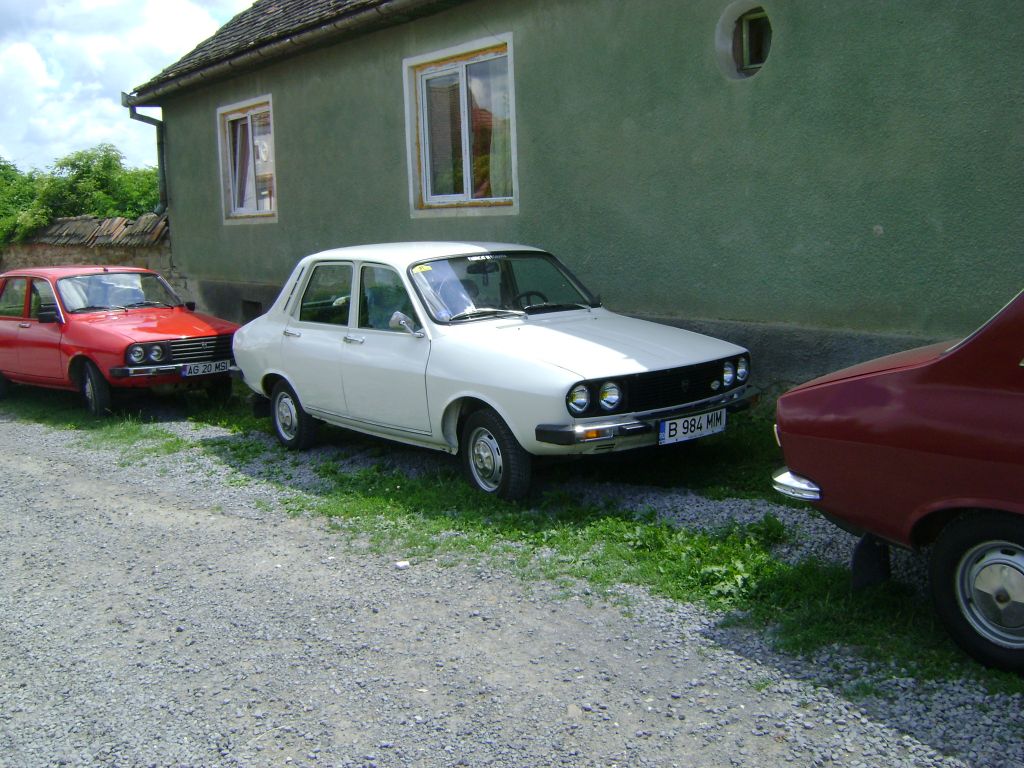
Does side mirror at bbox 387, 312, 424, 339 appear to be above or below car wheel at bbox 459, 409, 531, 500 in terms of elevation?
above

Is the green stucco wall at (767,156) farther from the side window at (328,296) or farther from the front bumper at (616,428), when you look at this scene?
the side window at (328,296)

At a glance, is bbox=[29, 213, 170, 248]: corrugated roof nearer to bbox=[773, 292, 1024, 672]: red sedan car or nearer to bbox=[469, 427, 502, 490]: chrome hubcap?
bbox=[469, 427, 502, 490]: chrome hubcap

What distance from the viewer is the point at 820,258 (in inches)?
300

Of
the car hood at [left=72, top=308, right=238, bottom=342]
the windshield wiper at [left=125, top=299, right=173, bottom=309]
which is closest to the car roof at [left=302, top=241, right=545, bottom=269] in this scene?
the car hood at [left=72, top=308, right=238, bottom=342]

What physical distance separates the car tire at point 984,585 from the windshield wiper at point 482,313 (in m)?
3.60

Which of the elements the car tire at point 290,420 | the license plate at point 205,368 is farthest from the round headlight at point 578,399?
the license plate at point 205,368

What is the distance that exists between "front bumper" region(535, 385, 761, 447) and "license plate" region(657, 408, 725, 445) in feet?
0.09

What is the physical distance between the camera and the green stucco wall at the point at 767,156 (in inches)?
265

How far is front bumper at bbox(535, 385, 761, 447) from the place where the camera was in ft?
18.7

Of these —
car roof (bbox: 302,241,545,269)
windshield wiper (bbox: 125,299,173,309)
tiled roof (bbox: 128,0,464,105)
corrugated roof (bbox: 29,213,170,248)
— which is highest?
tiled roof (bbox: 128,0,464,105)

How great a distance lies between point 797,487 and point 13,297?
9.84m

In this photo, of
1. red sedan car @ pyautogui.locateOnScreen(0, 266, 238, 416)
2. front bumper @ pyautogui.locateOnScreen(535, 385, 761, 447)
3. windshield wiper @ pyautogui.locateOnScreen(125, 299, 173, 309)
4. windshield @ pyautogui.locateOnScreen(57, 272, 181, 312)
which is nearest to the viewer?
front bumper @ pyautogui.locateOnScreen(535, 385, 761, 447)

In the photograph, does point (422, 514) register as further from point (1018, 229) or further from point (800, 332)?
point (1018, 229)

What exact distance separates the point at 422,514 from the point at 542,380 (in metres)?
1.14
